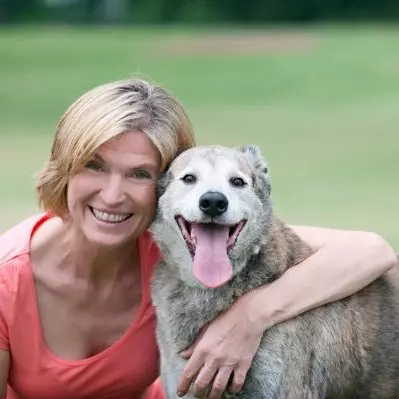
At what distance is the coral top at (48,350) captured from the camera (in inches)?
182

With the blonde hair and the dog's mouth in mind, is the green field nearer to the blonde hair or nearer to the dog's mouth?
the blonde hair

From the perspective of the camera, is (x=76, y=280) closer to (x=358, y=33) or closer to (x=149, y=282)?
(x=149, y=282)

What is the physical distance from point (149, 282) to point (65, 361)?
0.46m

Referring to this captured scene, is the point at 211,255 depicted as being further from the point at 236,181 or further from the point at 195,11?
the point at 195,11

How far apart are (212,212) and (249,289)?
0.47 metres

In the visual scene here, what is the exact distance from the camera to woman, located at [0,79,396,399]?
14.1 feet

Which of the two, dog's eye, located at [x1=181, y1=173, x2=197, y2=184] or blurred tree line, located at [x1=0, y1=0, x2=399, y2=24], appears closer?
dog's eye, located at [x1=181, y1=173, x2=197, y2=184]

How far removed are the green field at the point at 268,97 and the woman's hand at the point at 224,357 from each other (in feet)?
17.7

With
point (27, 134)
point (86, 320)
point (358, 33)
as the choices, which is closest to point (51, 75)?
point (27, 134)

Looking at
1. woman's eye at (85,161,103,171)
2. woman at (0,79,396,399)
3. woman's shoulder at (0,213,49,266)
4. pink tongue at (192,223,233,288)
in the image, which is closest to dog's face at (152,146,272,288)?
pink tongue at (192,223,233,288)

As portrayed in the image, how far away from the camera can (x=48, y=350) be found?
4684mm

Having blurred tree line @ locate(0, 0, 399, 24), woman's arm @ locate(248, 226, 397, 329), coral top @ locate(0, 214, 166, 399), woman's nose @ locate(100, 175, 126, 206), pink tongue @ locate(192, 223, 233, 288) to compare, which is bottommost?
blurred tree line @ locate(0, 0, 399, 24)

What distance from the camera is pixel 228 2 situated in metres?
34.7

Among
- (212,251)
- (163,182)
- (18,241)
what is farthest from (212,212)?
(18,241)
